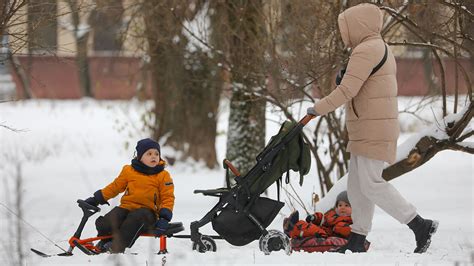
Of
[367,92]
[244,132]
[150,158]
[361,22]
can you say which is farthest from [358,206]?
[244,132]

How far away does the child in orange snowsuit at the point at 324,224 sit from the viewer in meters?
7.37

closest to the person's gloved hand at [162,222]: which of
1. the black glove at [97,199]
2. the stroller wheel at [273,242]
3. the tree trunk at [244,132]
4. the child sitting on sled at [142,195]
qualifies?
the child sitting on sled at [142,195]

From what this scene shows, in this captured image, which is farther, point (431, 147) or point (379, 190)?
point (431, 147)

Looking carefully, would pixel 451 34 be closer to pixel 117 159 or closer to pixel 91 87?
pixel 117 159

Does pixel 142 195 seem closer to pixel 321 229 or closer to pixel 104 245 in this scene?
pixel 104 245

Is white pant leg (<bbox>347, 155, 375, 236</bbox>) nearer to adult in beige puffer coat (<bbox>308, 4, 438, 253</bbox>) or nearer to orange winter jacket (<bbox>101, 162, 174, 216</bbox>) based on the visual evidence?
adult in beige puffer coat (<bbox>308, 4, 438, 253</bbox>)

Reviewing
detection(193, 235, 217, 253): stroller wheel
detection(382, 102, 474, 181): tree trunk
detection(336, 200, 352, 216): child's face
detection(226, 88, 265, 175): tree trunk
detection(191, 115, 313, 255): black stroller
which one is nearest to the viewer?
detection(191, 115, 313, 255): black stroller

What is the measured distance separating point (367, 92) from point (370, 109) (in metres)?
0.12

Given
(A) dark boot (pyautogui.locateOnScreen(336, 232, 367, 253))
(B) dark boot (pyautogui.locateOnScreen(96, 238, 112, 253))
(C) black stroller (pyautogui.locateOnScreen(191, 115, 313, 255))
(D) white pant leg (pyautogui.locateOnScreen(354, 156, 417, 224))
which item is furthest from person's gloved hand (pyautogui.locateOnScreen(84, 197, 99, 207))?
(D) white pant leg (pyautogui.locateOnScreen(354, 156, 417, 224))

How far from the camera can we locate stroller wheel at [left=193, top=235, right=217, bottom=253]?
7012 mm

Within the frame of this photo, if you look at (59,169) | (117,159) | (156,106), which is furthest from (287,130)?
(117,159)

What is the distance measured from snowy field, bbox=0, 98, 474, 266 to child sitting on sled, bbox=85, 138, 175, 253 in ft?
0.74

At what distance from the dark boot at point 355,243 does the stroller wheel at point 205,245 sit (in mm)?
951

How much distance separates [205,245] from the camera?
277 inches
